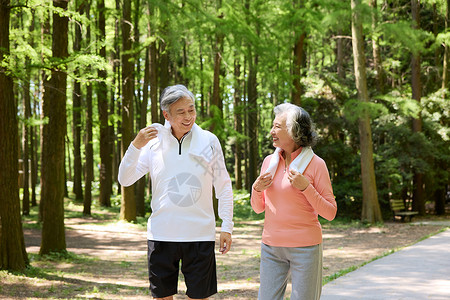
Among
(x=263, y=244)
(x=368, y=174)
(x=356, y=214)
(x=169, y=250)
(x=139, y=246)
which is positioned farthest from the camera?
(x=356, y=214)

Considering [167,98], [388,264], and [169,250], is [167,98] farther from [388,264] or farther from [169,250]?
[388,264]

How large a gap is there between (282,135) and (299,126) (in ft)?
0.44

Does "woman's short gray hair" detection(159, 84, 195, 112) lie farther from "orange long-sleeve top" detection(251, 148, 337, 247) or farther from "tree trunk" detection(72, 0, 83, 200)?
"tree trunk" detection(72, 0, 83, 200)

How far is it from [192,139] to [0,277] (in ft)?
21.1

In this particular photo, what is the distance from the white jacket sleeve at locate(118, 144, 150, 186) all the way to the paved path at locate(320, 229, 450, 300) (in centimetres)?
327

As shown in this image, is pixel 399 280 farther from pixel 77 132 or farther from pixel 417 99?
pixel 77 132

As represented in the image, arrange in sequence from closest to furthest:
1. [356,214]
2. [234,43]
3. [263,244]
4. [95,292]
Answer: [263,244], [95,292], [234,43], [356,214]

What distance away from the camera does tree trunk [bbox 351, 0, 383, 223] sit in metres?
17.4

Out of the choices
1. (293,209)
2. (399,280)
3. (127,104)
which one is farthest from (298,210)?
(127,104)

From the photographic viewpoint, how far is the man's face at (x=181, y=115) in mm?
3162

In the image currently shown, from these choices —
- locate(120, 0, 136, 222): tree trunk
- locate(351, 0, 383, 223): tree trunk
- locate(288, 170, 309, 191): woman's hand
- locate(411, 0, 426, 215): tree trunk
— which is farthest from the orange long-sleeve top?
locate(411, 0, 426, 215): tree trunk

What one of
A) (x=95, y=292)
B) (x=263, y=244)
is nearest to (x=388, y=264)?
(x=95, y=292)

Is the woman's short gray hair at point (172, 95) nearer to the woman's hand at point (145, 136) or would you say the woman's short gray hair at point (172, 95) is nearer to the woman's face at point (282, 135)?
the woman's hand at point (145, 136)

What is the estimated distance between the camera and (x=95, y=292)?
313 inches
